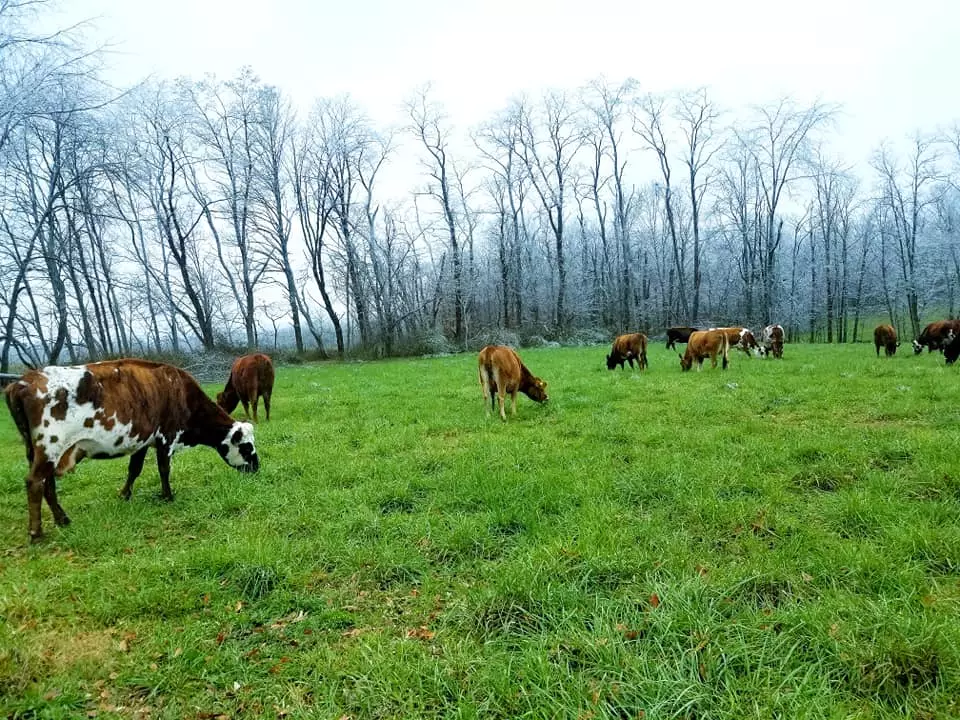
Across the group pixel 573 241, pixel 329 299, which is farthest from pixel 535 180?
pixel 329 299

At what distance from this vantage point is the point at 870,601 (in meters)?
2.84

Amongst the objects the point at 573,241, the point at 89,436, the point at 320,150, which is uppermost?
the point at 320,150

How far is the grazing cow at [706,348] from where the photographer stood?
49.3 feet

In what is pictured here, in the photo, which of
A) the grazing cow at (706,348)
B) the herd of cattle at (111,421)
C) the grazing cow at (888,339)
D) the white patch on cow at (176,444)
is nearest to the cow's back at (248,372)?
the herd of cattle at (111,421)

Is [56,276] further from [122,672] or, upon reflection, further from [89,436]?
[122,672]

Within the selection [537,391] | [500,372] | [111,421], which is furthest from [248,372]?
[537,391]

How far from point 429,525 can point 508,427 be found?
4.06m

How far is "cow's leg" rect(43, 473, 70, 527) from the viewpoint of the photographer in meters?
4.84

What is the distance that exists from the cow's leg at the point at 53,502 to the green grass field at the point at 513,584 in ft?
0.78

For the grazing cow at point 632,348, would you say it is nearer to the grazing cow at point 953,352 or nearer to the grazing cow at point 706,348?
the grazing cow at point 706,348

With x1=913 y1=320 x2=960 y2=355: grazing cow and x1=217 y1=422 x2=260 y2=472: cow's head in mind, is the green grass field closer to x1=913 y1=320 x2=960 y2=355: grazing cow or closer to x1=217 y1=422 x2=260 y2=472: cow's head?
x1=217 y1=422 x2=260 y2=472: cow's head

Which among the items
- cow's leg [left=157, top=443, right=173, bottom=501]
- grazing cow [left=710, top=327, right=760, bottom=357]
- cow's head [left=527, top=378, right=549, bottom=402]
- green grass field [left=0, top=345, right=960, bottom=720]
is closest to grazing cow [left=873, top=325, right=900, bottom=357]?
grazing cow [left=710, top=327, right=760, bottom=357]

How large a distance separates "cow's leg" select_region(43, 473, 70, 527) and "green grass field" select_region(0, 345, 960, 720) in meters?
0.24

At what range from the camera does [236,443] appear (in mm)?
6426
